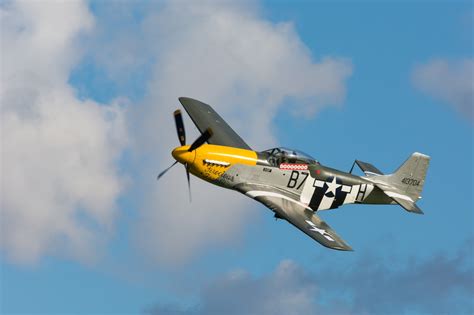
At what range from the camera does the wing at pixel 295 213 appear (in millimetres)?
31048

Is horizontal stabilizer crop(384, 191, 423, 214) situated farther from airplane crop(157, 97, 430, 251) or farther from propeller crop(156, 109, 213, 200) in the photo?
propeller crop(156, 109, 213, 200)

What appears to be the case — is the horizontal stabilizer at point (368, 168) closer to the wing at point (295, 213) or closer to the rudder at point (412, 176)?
the rudder at point (412, 176)

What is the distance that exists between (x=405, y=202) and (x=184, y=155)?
9.84 meters

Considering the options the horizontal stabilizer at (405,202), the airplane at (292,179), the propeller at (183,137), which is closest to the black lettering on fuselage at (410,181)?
the airplane at (292,179)

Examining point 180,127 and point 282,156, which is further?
point 282,156

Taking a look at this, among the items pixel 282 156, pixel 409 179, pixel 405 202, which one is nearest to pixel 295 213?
pixel 282 156

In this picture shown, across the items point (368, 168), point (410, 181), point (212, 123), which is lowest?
point (410, 181)

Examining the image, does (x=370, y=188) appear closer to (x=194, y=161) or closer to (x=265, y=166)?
(x=265, y=166)

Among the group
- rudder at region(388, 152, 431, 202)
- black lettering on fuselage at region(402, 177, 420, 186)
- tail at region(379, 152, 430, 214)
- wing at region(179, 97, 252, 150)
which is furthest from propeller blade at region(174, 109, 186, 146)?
black lettering on fuselage at region(402, 177, 420, 186)

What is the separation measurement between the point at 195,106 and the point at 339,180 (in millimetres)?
8901

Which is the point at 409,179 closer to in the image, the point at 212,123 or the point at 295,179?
the point at 295,179

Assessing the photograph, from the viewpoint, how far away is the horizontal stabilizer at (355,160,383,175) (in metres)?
37.9

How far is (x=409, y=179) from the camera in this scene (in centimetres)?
3772

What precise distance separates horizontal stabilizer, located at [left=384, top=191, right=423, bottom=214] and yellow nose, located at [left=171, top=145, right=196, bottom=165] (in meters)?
8.88
